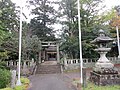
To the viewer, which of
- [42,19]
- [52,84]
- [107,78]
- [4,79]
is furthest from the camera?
[42,19]

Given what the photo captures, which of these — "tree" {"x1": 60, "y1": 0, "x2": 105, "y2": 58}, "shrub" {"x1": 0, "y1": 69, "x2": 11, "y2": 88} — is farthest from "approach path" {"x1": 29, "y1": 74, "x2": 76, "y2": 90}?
"tree" {"x1": 60, "y1": 0, "x2": 105, "y2": 58}

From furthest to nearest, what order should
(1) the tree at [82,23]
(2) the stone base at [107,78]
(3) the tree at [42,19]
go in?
(3) the tree at [42,19], (1) the tree at [82,23], (2) the stone base at [107,78]

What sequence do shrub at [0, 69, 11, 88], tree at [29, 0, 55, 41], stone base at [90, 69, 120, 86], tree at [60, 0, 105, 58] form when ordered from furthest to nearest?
1. tree at [29, 0, 55, 41]
2. tree at [60, 0, 105, 58]
3. shrub at [0, 69, 11, 88]
4. stone base at [90, 69, 120, 86]

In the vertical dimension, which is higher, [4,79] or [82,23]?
[82,23]

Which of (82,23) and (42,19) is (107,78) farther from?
(42,19)

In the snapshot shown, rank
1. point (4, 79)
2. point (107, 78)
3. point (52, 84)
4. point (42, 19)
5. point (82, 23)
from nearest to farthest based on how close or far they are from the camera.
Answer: point (107, 78), point (4, 79), point (52, 84), point (82, 23), point (42, 19)

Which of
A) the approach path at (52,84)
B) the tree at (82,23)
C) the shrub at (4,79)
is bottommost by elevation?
the approach path at (52,84)

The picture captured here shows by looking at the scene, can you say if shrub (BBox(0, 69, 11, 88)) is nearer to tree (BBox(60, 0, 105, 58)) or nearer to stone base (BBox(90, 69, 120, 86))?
stone base (BBox(90, 69, 120, 86))

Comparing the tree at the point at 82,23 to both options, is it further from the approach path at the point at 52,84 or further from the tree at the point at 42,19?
the approach path at the point at 52,84

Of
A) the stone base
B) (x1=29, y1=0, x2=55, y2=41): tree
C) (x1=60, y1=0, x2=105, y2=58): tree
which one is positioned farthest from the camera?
(x1=29, y1=0, x2=55, y2=41): tree

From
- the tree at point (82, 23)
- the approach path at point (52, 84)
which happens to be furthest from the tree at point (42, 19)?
the approach path at point (52, 84)

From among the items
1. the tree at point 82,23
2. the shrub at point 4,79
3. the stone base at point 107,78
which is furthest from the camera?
the tree at point 82,23

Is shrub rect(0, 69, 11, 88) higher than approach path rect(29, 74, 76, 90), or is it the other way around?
shrub rect(0, 69, 11, 88)

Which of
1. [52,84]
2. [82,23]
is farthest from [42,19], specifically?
[52,84]
